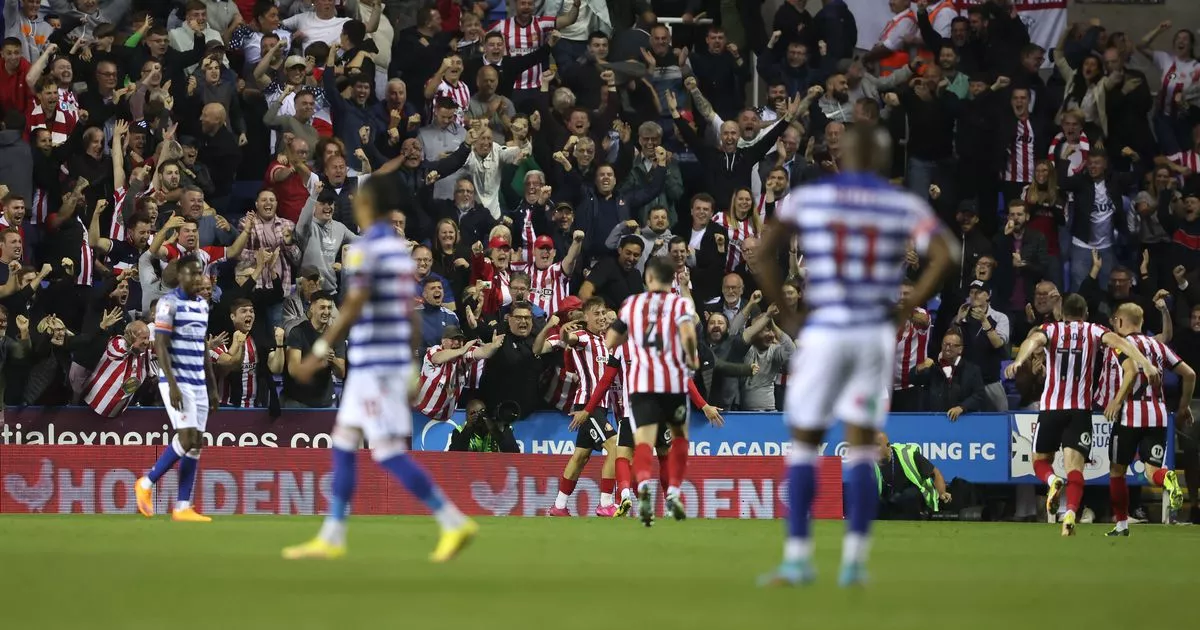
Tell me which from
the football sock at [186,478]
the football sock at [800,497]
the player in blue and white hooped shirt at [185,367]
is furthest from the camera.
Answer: the football sock at [186,478]

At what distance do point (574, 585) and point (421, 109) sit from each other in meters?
14.9

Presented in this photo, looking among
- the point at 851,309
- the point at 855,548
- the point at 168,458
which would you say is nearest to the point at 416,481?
the point at 855,548

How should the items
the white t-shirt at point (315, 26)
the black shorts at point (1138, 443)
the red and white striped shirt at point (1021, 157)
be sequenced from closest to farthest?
the black shorts at point (1138, 443) → the white t-shirt at point (315, 26) → the red and white striped shirt at point (1021, 157)

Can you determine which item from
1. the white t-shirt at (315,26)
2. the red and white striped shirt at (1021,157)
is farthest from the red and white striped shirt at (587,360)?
the red and white striped shirt at (1021,157)

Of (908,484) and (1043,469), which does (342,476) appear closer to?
(1043,469)

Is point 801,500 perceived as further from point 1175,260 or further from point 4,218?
point 1175,260

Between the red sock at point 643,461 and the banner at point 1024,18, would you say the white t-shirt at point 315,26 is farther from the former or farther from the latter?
the red sock at point 643,461

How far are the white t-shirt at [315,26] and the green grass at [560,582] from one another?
31.9 feet

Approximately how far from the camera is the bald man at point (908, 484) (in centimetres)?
2141

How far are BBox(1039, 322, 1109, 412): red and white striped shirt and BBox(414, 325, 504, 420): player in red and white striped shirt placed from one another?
21.1 ft

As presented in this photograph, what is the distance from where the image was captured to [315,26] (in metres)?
24.0

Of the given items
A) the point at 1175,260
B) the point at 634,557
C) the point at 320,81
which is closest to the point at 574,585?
the point at 634,557

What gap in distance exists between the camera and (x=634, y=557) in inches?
485

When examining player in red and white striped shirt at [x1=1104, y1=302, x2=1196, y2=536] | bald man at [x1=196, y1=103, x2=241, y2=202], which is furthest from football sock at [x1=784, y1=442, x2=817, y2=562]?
bald man at [x1=196, y1=103, x2=241, y2=202]
